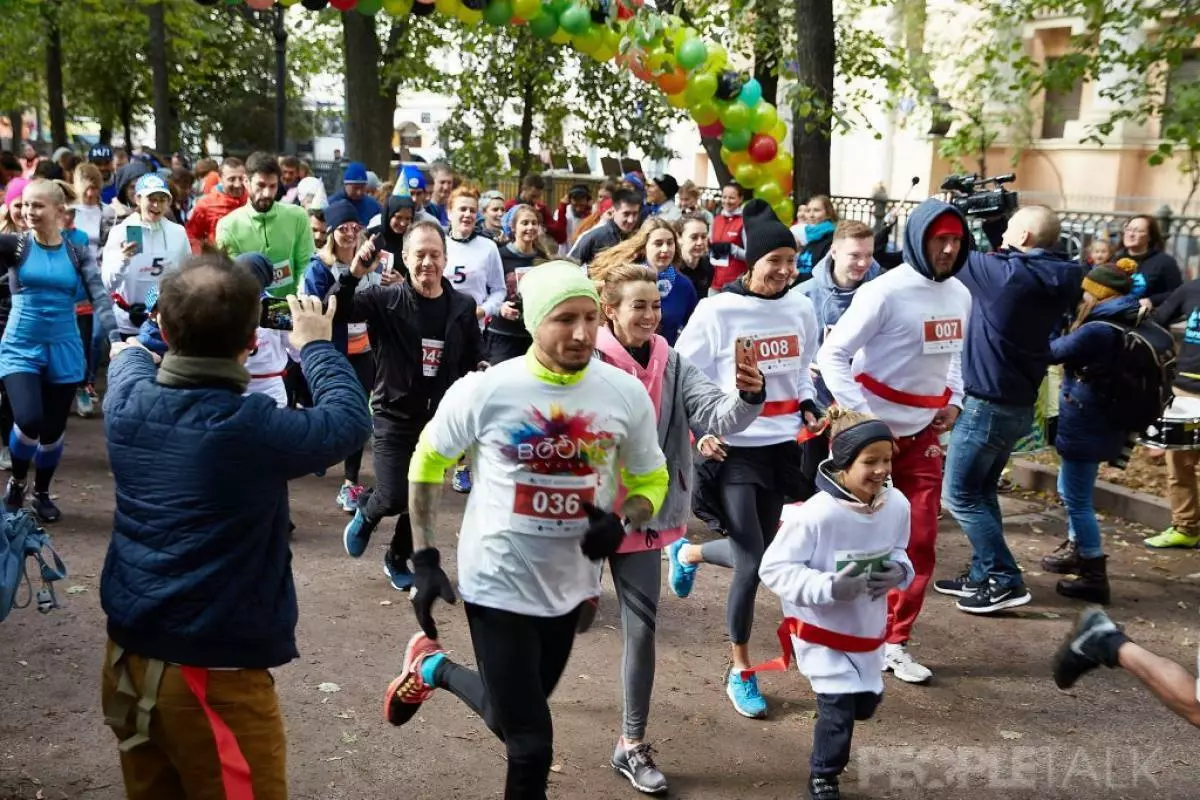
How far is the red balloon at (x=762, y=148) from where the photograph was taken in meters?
12.2

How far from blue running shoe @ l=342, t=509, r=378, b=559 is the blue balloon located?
662 centimetres

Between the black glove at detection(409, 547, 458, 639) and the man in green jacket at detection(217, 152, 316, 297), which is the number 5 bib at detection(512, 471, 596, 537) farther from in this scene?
the man in green jacket at detection(217, 152, 316, 297)

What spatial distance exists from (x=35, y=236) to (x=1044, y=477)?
24.9 ft

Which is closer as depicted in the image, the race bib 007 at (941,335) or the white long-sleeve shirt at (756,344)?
the white long-sleeve shirt at (756,344)

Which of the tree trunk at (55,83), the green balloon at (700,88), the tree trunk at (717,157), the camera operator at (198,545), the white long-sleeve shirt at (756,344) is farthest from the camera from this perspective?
the tree trunk at (55,83)

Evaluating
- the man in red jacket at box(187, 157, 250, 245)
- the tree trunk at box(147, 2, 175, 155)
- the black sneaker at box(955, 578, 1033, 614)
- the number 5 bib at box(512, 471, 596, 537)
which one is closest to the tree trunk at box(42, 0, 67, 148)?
the tree trunk at box(147, 2, 175, 155)

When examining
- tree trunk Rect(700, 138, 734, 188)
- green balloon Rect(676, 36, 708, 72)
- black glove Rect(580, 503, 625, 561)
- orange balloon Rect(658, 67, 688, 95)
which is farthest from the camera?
tree trunk Rect(700, 138, 734, 188)

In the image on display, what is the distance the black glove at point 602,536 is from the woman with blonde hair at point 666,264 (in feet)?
7.34

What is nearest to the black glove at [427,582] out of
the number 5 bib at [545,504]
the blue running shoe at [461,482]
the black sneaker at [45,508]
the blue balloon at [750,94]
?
the number 5 bib at [545,504]

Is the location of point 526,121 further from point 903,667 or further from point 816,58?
point 903,667

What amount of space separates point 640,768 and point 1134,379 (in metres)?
4.08

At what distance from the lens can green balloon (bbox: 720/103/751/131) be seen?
11.9 m

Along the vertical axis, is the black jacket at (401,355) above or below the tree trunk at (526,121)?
below

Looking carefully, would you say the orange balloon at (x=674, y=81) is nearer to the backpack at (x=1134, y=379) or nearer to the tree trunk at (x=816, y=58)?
the tree trunk at (x=816, y=58)
